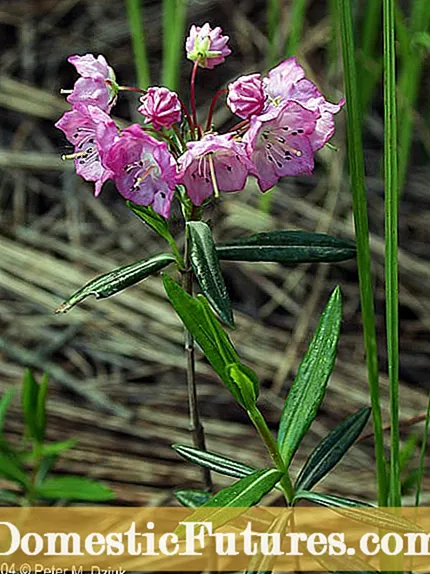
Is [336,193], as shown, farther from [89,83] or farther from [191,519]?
[191,519]

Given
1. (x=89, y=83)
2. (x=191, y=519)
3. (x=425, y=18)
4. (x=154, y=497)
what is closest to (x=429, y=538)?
(x=191, y=519)

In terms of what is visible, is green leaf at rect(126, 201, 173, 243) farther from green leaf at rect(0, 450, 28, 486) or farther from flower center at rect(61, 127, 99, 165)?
green leaf at rect(0, 450, 28, 486)

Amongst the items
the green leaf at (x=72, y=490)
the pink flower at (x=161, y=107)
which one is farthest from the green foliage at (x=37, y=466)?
the pink flower at (x=161, y=107)

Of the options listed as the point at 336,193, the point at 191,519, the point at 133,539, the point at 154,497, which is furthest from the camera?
the point at 336,193

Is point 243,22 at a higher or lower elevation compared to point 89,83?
higher

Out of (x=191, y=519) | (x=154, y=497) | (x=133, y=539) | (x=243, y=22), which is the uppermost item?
(x=243, y=22)

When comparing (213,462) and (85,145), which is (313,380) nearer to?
(213,462)

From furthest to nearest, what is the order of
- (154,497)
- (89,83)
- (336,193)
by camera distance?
(336,193)
(154,497)
(89,83)

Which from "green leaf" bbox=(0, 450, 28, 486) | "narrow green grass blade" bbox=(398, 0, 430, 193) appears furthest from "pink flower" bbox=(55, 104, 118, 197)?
"narrow green grass blade" bbox=(398, 0, 430, 193)
